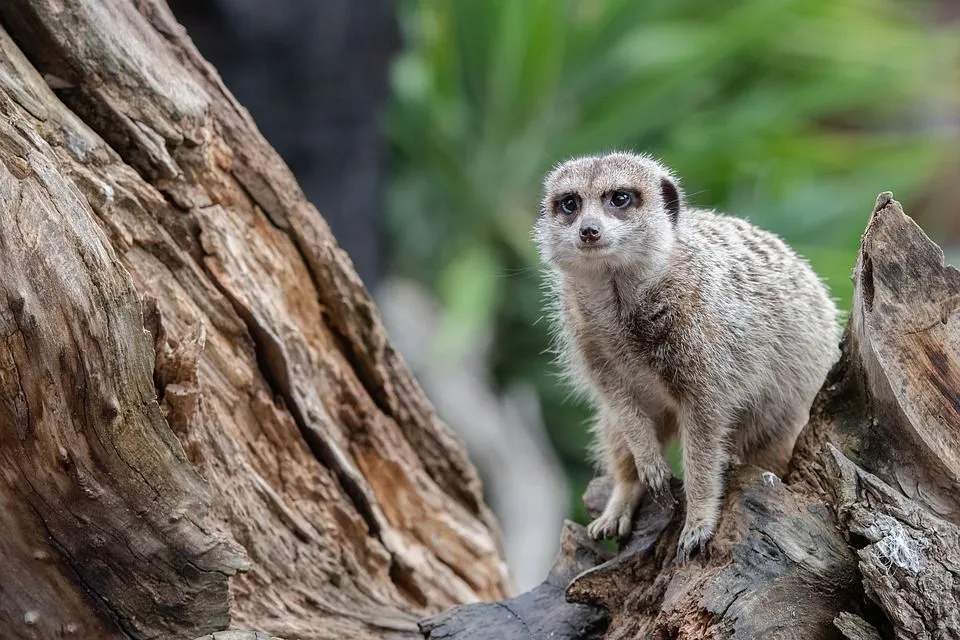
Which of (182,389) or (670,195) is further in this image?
(670,195)

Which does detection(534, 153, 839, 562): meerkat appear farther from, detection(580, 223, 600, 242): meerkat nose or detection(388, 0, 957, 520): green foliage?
detection(388, 0, 957, 520): green foliage

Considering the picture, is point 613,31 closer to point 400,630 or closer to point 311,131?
point 311,131

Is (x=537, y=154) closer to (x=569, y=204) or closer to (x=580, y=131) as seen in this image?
(x=580, y=131)

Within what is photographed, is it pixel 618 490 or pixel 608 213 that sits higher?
pixel 608 213

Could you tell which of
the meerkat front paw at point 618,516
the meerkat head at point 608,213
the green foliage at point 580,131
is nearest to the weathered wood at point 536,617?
the meerkat front paw at point 618,516

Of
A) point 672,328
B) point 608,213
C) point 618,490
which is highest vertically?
point 608,213

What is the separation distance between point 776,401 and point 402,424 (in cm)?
111

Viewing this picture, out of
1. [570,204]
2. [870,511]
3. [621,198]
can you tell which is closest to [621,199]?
[621,198]

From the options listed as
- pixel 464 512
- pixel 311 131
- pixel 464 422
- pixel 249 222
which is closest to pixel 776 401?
pixel 464 512

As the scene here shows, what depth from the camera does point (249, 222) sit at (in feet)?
9.57

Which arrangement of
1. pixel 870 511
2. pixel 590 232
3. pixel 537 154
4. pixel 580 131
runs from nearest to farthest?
pixel 870 511 < pixel 590 232 < pixel 537 154 < pixel 580 131

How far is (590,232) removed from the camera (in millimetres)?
2783

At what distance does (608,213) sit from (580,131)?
15.5 feet

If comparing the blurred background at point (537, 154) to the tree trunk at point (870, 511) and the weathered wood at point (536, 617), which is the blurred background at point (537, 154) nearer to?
the weathered wood at point (536, 617)
